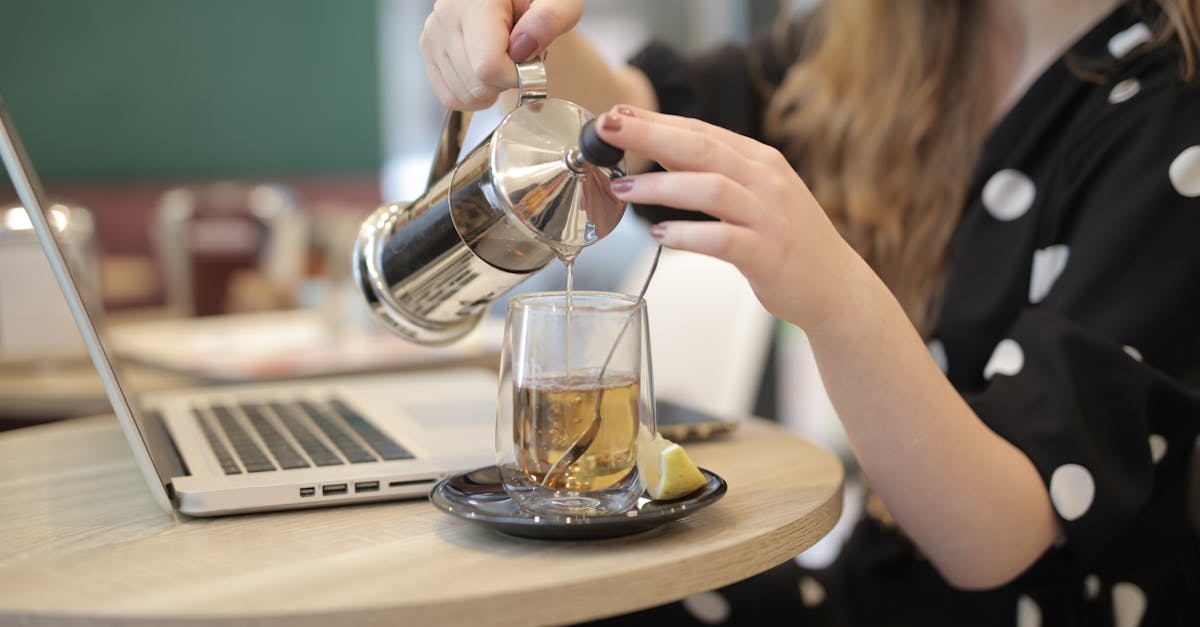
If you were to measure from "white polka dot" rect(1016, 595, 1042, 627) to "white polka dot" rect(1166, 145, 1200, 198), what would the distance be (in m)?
0.40

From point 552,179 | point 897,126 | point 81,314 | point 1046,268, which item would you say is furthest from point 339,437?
point 897,126

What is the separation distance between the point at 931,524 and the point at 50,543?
62 centimetres

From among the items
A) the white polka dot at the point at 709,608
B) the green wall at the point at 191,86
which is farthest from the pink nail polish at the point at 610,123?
the green wall at the point at 191,86

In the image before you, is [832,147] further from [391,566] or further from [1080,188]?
[391,566]

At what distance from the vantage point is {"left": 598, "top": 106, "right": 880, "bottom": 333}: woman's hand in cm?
63

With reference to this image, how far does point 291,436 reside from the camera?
914 millimetres

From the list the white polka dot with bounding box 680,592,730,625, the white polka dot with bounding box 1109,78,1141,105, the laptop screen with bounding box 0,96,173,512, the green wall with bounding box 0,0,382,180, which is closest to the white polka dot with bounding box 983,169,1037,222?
the white polka dot with bounding box 1109,78,1141,105

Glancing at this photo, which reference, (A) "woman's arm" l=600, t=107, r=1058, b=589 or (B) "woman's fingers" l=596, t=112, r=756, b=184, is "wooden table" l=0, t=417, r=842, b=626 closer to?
(A) "woman's arm" l=600, t=107, r=1058, b=589

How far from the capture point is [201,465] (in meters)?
Result: 0.81

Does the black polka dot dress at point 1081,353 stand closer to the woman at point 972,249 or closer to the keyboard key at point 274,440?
the woman at point 972,249

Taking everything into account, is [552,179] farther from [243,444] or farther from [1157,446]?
[1157,446]

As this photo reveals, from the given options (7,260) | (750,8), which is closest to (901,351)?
(7,260)

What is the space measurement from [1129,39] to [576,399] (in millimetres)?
754

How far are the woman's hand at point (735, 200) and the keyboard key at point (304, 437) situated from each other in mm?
329
